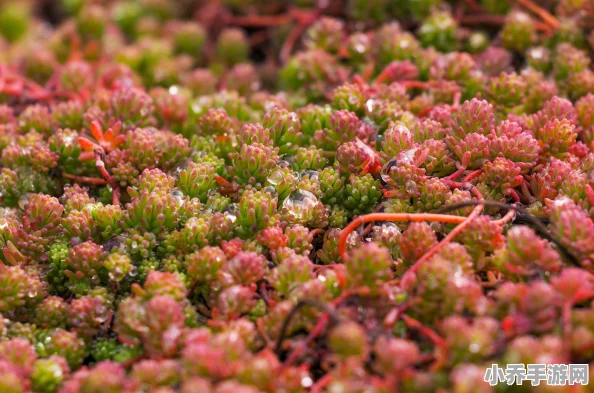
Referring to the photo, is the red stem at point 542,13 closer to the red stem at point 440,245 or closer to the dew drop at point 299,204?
the red stem at point 440,245

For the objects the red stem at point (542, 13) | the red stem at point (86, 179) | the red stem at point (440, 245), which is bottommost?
the red stem at point (440, 245)

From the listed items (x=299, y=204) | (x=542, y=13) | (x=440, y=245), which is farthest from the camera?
(x=542, y=13)

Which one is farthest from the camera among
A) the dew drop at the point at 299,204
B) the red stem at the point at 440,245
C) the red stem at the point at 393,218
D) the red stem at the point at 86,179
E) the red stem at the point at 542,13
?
the red stem at the point at 542,13

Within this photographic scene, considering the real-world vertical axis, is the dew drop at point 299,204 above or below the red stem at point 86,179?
below

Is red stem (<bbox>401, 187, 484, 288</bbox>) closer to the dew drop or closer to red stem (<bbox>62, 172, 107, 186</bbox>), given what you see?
the dew drop

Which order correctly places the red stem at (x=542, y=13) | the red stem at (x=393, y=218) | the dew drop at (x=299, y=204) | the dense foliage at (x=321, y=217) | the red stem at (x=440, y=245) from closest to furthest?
the dense foliage at (x=321, y=217) → the red stem at (x=440, y=245) → the red stem at (x=393, y=218) → the dew drop at (x=299, y=204) → the red stem at (x=542, y=13)

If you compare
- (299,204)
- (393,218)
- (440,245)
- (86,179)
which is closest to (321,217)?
(299,204)

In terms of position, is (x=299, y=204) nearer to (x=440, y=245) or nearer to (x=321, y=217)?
(x=321, y=217)

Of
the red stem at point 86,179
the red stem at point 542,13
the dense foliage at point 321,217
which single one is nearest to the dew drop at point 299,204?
the dense foliage at point 321,217

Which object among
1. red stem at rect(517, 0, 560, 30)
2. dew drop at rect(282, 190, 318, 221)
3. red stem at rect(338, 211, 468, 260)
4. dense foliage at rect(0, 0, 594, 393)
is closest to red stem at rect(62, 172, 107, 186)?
dense foliage at rect(0, 0, 594, 393)
